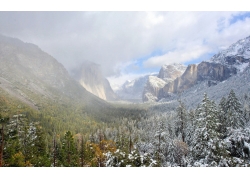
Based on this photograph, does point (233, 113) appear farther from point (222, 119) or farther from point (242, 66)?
point (242, 66)

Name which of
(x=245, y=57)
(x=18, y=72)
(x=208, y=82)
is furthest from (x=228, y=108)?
(x=208, y=82)

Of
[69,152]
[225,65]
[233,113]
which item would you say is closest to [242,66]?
[225,65]

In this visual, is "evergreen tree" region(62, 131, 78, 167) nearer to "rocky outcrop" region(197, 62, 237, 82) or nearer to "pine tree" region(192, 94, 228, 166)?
"pine tree" region(192, 94, 228, 166)

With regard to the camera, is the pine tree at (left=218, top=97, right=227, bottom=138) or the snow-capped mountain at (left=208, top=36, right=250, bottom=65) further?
the snow-capped mountain at (left=208, top=36, right=250, bottom=65)

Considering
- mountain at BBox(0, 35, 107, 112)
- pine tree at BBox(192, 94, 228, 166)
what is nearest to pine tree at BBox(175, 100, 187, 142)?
pine tree at BBox(192, 94, 228, 166)

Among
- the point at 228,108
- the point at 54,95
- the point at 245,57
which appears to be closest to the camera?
the point at 228,108

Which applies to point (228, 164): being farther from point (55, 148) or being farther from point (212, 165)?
point (55, 148)

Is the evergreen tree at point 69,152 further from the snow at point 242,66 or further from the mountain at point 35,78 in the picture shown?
the snow at point 242,66

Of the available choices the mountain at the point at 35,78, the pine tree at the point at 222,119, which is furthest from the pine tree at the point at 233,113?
the mountain at the point at 35,78
